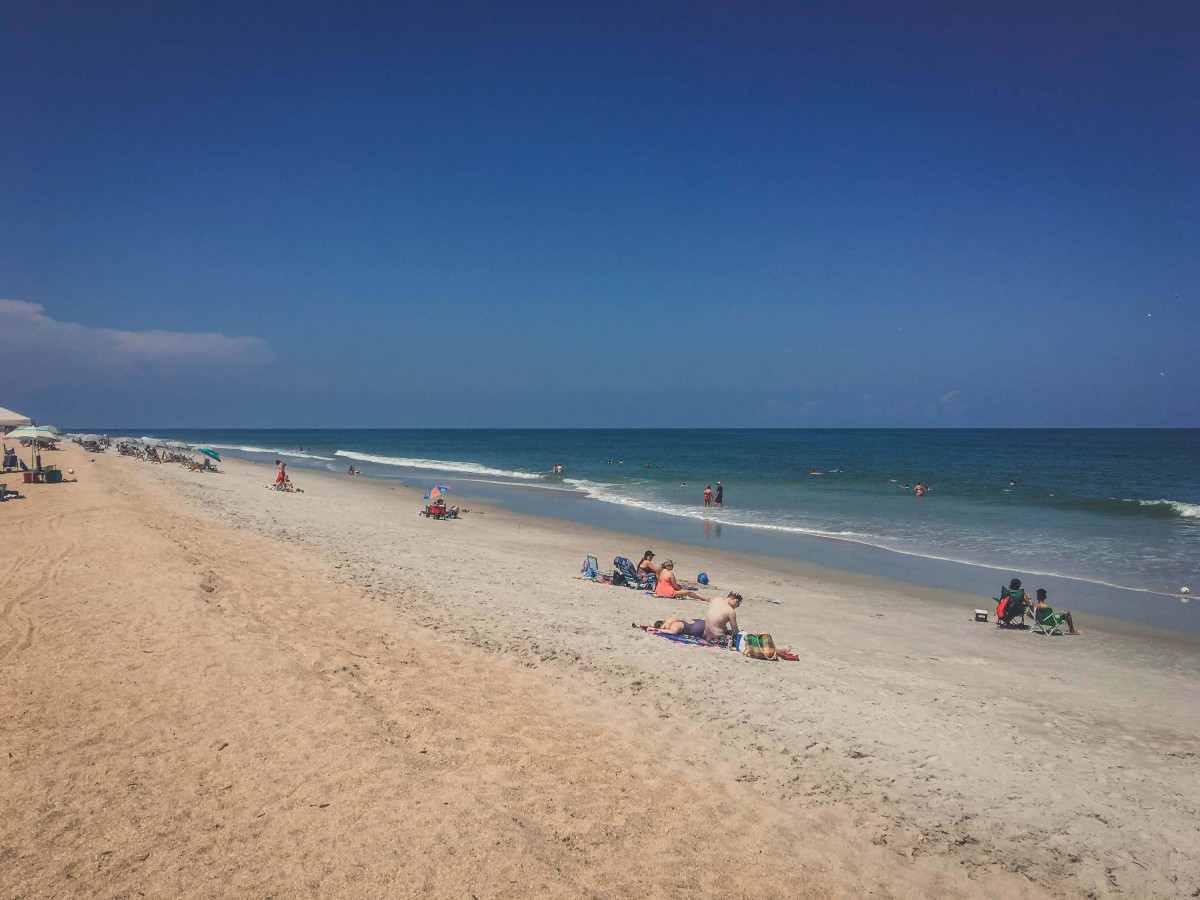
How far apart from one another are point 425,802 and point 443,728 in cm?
127

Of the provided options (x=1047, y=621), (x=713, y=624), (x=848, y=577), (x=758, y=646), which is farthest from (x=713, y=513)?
(x=758, y=646)

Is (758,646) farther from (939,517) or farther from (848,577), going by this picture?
(939,517)

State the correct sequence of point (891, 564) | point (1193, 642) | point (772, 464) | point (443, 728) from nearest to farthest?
Result: point (443, 728)
point (1193, 642)
point (891, 564)
point (772, 464)

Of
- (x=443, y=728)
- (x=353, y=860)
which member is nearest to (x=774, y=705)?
(x=443, y=728)

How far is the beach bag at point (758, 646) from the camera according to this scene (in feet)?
30.1

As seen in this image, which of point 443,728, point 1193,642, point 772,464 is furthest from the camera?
point 772,464

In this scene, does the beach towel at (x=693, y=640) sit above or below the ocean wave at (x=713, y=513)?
above

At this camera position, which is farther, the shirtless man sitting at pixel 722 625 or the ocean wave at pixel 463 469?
the ocean wave at pixel 463 469

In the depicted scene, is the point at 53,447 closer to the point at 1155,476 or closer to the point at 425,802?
the point at 425,802

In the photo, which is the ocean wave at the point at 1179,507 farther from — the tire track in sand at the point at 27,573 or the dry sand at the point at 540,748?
the tire track in sand at the point at 27,573

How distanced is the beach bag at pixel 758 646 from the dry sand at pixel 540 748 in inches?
9.9

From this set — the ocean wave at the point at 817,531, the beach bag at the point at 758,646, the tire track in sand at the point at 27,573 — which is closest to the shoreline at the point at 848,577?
the ocean wave at the point at 817,531

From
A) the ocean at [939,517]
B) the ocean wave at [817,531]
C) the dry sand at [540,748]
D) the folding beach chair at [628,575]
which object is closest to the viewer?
the dry sand at [540,748]

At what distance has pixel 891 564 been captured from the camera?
1727 cm
